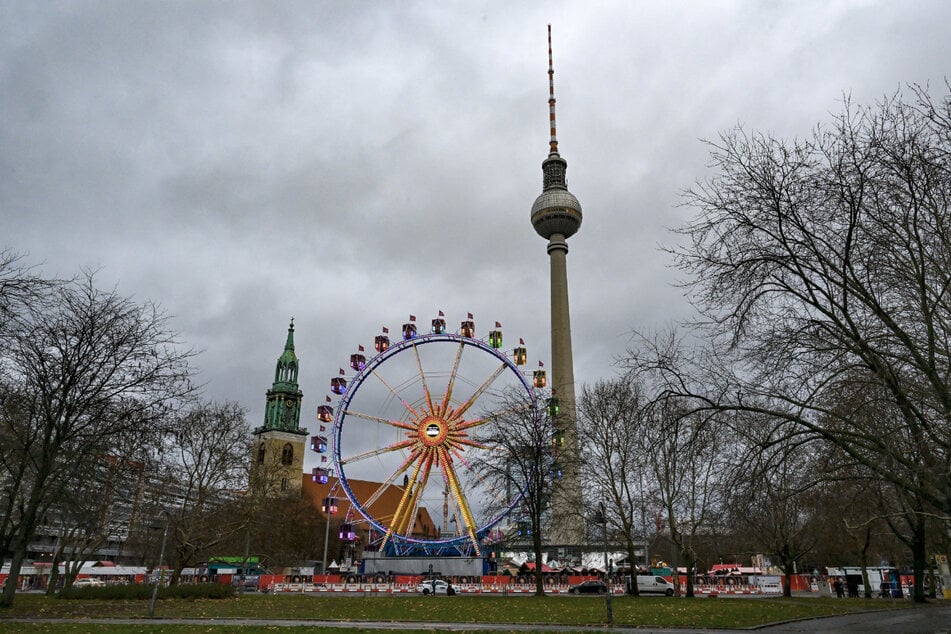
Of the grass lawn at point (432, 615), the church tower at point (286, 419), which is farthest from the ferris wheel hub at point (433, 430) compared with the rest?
the church tower at point (286, 419)

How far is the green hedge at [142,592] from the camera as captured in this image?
1000 inches

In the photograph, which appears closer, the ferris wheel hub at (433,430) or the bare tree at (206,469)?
the bare tree at (206,469)

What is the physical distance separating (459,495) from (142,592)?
24.3 meters

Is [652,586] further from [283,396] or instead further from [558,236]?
[283,396]

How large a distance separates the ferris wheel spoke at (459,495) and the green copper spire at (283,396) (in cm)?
5310

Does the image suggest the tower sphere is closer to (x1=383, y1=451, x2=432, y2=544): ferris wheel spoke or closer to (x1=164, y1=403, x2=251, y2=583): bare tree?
(x1=383, y1=451, x2=432, y2=544): ferris wheel spoke

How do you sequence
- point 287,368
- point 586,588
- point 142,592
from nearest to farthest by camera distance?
1. point 142,592
2. point 586,588
3. point 287,368

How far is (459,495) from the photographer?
47.1m

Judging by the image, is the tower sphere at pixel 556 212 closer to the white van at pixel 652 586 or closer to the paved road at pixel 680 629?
the white van at pixel 652 586

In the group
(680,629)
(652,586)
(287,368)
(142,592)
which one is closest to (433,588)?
(652,586)

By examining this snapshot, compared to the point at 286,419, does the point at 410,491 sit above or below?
below

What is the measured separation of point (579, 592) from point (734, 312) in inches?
1152

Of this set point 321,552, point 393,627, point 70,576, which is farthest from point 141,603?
point 321,552

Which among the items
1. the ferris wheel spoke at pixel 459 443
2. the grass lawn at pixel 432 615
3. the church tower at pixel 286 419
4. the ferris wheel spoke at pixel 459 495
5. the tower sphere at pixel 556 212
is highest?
the tower sphere at pixel 556 212
